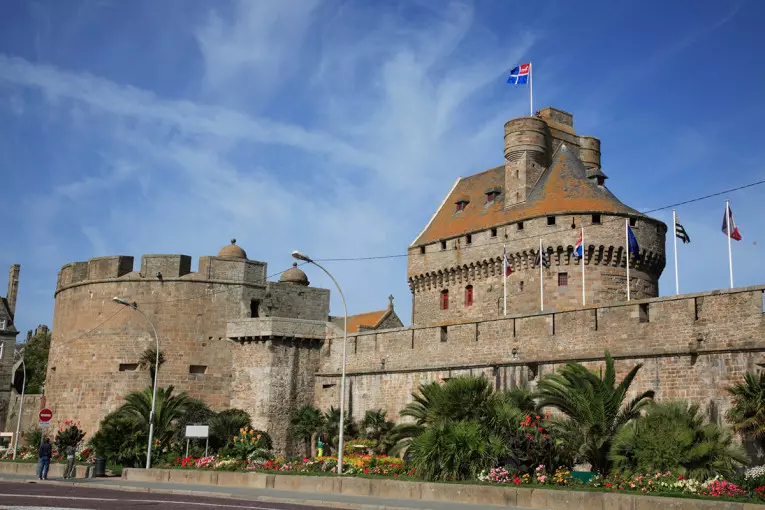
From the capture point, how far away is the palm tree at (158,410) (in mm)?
28812

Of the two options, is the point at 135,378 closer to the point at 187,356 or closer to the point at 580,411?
the point at 187,356

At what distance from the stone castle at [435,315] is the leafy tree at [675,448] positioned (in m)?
4.85

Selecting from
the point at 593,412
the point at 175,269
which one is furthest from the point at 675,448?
the point at 175,269

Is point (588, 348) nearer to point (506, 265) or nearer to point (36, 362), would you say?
point (506, 265)

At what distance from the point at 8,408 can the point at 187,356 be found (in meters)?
28.6

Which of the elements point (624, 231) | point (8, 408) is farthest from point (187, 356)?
point (8, 408)

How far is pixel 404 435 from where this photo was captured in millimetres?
25672

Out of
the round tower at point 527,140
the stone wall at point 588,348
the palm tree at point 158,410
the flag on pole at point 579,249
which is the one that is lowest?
the palm tree at point 158,410

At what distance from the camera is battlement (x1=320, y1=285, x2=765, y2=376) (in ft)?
70.6

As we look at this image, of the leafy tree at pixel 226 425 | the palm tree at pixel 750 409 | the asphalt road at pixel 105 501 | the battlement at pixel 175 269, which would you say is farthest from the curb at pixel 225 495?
the battlement at pixel 175 269

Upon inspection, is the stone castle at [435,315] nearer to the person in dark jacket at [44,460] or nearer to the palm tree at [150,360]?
the palm tree at [150,360]

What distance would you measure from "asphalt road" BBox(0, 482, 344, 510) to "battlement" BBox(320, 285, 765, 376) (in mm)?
11255

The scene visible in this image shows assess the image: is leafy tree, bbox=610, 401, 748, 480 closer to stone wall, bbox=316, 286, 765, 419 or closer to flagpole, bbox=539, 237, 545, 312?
stone wall, bbox=316, 286, 765, 419

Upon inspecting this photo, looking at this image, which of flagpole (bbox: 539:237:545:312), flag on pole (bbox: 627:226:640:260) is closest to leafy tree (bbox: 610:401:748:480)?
flag on pole (bbox: 627:226:640:260)
